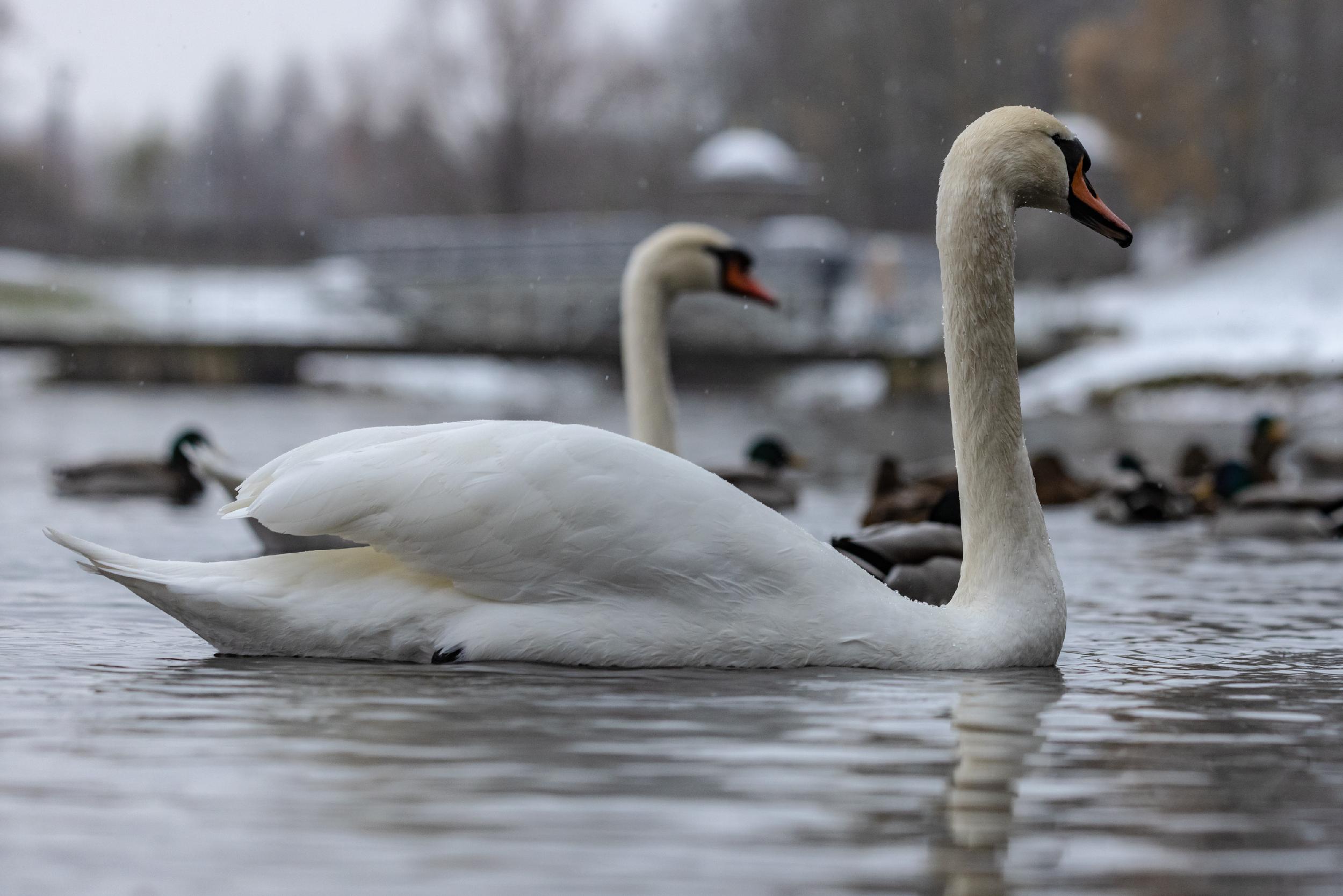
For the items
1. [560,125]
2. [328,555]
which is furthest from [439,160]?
[328,555]

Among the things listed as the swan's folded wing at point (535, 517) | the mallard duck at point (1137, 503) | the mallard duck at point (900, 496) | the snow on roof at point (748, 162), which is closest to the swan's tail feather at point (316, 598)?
the swan's folded wing at point (535, 517)

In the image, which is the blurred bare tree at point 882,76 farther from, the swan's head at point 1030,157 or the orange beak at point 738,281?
the swan's head at point 1030,157

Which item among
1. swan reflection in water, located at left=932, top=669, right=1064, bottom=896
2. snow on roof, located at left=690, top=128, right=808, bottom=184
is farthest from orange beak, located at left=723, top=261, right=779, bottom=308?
snow on roof, located at left=690, top=128, right=808, bottom=184

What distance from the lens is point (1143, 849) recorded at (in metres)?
3.79

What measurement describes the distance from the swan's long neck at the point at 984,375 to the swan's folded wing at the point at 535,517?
708mm

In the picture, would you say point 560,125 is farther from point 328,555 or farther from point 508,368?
point 328,555

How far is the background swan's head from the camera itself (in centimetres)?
1005

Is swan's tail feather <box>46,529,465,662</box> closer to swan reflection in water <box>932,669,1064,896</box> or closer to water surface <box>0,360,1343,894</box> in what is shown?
water surface <box>0,360,1343,894</box>

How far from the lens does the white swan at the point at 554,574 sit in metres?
5.58

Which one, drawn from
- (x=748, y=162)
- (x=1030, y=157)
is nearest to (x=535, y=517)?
(x=1030, y=157)

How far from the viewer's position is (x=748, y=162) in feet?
229

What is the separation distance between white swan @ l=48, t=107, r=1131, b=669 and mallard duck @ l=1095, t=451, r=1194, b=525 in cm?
908

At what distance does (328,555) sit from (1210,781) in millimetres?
2525

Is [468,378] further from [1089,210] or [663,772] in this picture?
[663,772]
